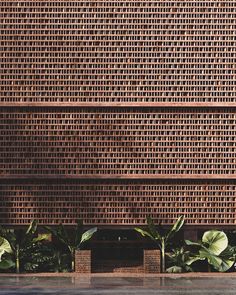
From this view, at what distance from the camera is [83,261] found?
3791cm

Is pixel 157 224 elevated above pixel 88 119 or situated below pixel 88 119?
below

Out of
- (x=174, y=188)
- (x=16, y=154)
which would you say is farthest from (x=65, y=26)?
(x=174, y=188)

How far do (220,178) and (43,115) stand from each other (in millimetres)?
10095

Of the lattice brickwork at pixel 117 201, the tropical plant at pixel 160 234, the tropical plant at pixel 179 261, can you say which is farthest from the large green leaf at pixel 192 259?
the lattice brickwork at pixel 117 201

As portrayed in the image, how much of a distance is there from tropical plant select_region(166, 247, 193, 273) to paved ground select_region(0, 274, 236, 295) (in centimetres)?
183

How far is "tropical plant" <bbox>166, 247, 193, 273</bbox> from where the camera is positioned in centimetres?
3769

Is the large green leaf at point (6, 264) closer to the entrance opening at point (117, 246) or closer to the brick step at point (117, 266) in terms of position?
the brick step at point (117, 266)

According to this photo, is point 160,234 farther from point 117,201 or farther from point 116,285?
point 116,285

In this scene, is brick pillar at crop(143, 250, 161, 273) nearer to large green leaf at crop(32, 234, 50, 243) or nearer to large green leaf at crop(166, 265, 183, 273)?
large green leaf at crop(166, 265, 183, 273)

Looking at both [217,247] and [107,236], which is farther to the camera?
[107,236]

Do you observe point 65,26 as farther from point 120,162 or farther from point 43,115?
point 120,162

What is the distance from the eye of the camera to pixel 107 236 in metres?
41.2

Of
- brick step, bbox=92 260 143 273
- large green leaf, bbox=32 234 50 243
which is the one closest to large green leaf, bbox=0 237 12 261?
large green leaf, bbox=32 234 50 243

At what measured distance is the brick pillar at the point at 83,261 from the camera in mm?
37844
